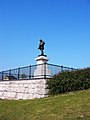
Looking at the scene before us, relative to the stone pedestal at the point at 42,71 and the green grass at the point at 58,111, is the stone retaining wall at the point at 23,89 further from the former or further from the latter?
the green grass at the point at 58,111

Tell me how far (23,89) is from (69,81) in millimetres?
4321

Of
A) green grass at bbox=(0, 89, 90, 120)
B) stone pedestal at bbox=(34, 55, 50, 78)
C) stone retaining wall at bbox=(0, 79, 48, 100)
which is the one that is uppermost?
stone pedestal at bbox=(34, 55, 50, 78)

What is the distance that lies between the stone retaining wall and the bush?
2.06ft

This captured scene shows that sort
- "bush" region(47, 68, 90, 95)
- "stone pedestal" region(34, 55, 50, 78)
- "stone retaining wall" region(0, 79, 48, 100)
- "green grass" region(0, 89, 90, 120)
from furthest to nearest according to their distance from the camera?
"stone pedestal" region(34, 55, 50, 78)
"stone retaining wall" region(0, 79, 48, 100)
"bush" region(47, 68, 90, 95)
"green grass" region(0, 89, 90, 120)

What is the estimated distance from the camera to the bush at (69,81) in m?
16.6

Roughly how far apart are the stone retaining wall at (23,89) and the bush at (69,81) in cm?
63

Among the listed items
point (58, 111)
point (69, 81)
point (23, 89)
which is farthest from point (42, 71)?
point (58, 111)

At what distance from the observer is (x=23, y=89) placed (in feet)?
65.5

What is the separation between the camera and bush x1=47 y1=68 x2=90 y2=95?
16.6 metres

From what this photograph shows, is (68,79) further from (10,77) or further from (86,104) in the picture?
(10,77)

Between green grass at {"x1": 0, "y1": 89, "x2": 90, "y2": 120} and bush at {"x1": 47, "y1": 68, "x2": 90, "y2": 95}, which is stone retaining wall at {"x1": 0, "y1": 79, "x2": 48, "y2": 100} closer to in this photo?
bush at {"x1": 47, "y1": 68, "x2": 90, "y2": 95}

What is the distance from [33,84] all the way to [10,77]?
476 centimetres

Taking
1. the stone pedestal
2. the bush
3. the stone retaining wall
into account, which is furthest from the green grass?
the stone pedestal

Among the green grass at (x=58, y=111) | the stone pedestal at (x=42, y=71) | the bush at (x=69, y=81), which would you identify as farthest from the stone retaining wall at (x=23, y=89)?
the green grass at (x=58, y=111)
